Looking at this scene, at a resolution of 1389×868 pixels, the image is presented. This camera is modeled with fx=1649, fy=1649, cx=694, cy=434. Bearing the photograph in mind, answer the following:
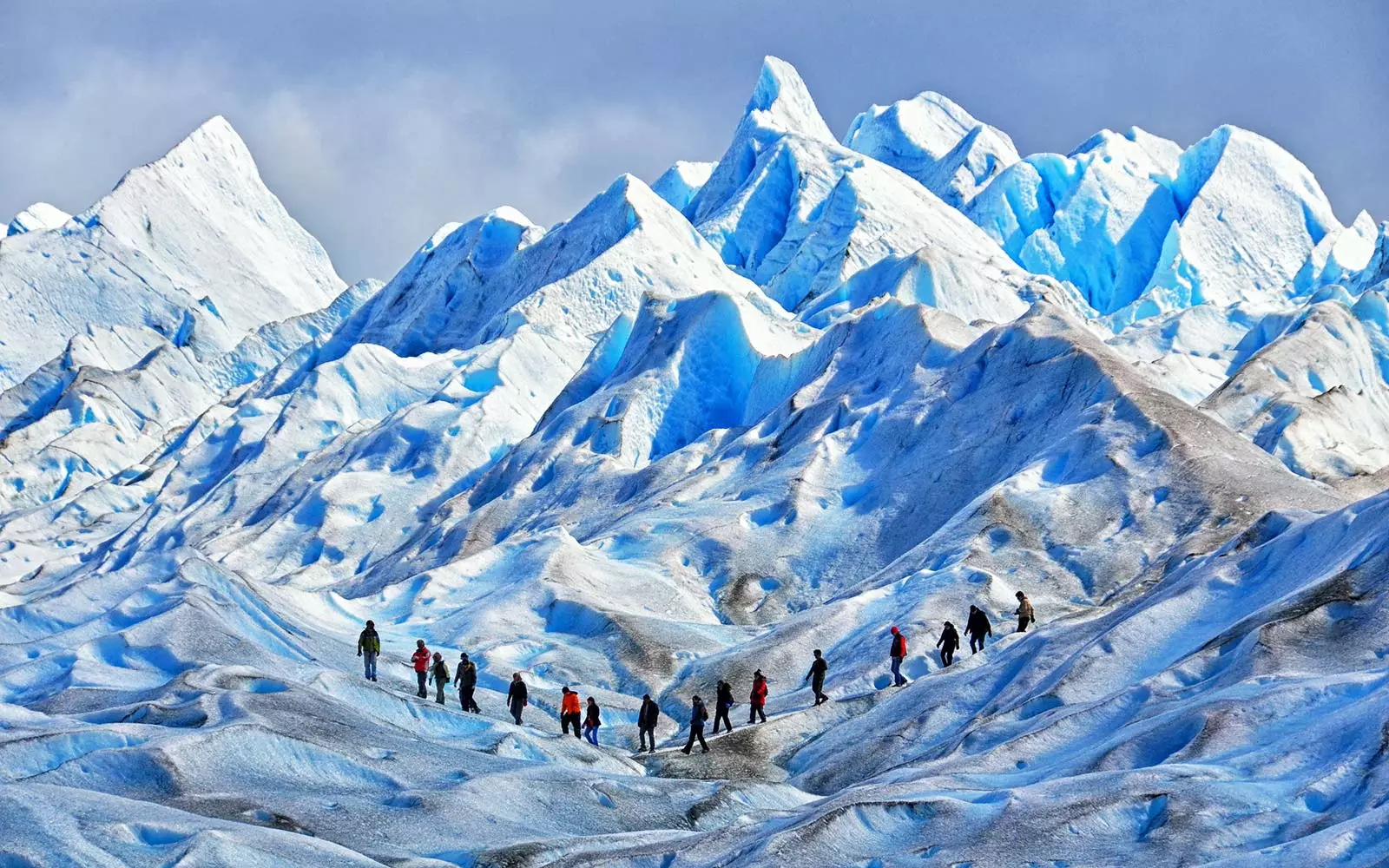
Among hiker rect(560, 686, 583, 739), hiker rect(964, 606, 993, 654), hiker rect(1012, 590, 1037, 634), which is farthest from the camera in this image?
hiker rect(1012, 590, 1037, 634)

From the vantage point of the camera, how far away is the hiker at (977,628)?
29875mm

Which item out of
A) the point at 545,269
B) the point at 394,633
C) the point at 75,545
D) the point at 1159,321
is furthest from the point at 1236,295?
the point at 394,633

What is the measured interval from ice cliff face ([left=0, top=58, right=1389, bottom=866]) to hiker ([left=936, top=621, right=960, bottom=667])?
110 cm

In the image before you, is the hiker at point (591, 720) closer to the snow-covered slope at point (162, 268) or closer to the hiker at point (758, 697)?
the hiker at point (758, 697)

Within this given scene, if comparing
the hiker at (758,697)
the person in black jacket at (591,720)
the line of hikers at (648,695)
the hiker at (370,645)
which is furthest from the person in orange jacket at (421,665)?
the hiker at (758,697)

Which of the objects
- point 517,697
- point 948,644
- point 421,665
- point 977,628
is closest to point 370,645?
point 421,665

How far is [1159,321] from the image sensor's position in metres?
94.5

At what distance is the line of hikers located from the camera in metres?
26.6

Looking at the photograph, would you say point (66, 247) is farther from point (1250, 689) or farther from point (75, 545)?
point (1250, 689)

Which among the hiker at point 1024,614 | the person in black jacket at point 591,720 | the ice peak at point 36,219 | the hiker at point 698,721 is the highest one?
the ice peak at point 36,219

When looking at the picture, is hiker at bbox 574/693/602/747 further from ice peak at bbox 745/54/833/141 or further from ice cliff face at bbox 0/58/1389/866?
ice peak at bbox 745/54/833/141

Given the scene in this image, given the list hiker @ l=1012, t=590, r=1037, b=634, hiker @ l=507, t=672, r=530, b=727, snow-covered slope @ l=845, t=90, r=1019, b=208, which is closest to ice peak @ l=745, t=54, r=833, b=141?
snow-covered slope @ l=845, t=90, r=1019, b=208

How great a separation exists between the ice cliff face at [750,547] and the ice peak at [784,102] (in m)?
8.69

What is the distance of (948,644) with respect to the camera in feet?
98.0
